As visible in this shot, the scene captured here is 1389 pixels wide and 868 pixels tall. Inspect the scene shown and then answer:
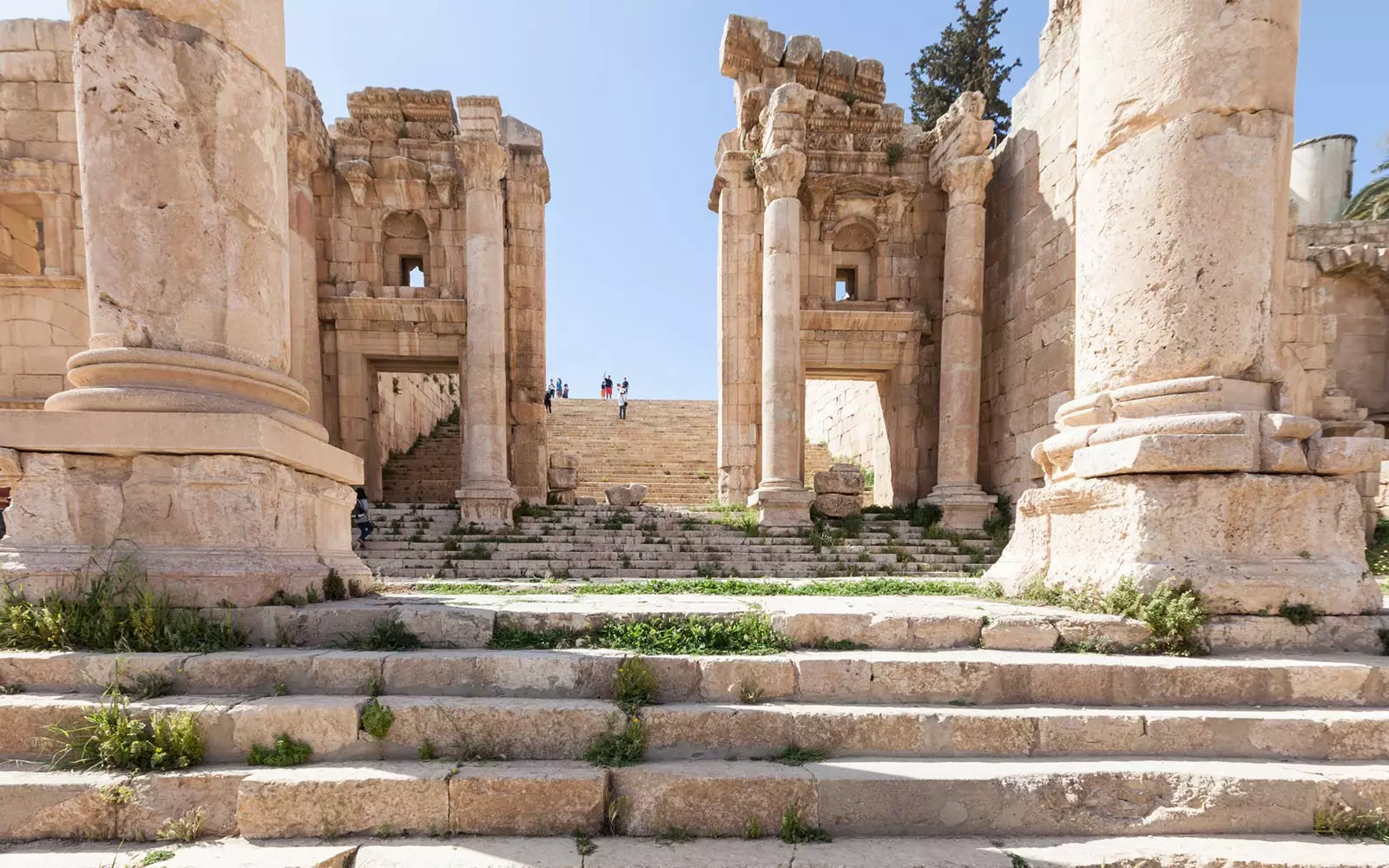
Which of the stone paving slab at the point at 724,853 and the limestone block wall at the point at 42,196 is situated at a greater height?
the limestone block wall at the point at 42,196

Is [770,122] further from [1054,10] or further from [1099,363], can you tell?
[1099,363]

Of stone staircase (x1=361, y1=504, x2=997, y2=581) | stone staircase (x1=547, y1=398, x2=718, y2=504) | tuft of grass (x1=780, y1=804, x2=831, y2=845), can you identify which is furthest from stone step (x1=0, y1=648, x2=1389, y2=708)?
stone staircase (x1=547, y1=398, x2=718, y2=504)

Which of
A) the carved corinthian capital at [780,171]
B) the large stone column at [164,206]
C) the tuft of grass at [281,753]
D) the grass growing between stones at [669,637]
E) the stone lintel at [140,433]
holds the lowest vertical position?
the tuft of grass at [281,753]

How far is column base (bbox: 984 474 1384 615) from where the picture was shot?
3.44 metres

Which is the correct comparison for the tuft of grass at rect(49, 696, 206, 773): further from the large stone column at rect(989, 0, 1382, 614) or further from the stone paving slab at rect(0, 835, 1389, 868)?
the large stone column at rect(989, 0, 1382, 614)

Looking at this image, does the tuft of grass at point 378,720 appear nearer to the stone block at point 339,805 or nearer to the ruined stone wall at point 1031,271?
the stone block at point 339,805

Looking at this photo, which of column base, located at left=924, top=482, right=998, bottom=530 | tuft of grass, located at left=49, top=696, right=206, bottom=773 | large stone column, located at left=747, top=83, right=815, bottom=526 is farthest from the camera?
column base, located at left=924, top=482, right=998, bottom=530

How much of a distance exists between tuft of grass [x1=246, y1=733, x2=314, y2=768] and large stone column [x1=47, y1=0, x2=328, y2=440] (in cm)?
211

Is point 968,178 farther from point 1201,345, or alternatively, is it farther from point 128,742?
point 128,742

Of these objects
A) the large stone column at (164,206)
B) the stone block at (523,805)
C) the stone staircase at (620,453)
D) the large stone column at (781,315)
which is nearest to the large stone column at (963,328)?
the large stone column at (781,315)

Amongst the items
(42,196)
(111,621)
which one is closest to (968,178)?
(111,621)

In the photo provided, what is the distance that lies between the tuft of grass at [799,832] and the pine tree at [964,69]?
77.1 feet

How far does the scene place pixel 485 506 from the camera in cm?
1096

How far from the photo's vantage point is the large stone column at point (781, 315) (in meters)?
11.1
